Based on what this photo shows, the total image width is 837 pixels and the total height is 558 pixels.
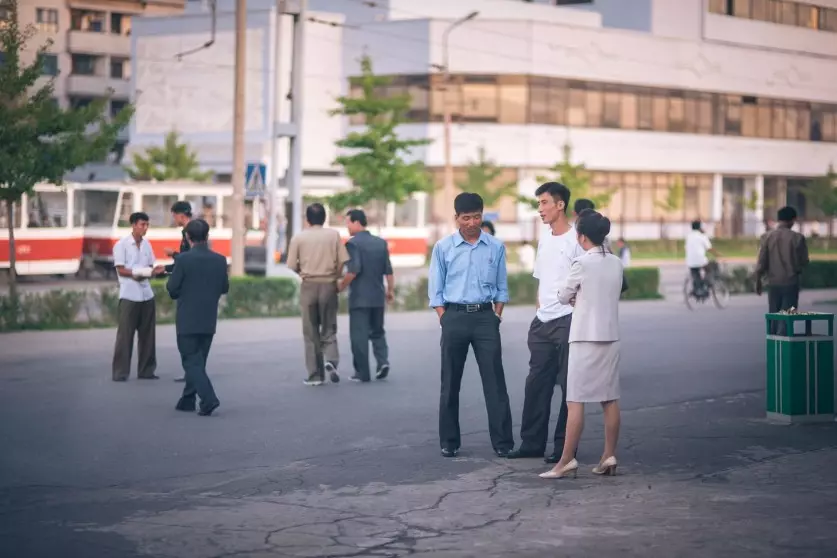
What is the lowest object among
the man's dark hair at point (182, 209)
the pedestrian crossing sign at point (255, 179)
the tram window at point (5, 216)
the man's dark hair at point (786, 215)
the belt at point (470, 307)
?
the belt at point (470, 307)

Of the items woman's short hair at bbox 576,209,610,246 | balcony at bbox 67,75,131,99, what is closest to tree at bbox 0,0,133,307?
woman's short hair at bbox 576,209,610,246

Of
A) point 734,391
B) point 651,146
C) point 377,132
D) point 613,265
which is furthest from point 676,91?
point 613,265

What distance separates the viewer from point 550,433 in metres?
12.0

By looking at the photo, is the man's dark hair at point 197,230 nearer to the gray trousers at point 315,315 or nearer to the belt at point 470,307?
the gray trousers at point 315,315

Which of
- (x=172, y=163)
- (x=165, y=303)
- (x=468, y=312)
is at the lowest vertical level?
(x=165, y=303)

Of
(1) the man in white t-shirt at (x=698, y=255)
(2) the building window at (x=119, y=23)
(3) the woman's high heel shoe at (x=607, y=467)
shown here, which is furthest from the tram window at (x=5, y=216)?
(2) the building window at (x=119, y=23)

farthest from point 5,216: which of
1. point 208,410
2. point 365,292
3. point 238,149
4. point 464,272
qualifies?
point 464,272

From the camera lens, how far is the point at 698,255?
28.8 m

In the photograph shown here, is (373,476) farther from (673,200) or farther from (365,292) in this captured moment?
(673,200)

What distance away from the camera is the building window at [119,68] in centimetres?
8538

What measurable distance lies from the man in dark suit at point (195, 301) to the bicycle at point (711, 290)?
1783 centimetres

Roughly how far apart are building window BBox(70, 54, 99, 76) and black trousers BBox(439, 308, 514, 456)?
77.3m

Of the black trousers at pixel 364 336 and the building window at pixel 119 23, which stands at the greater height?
the building window at pixel 119 23

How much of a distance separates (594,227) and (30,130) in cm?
1847
